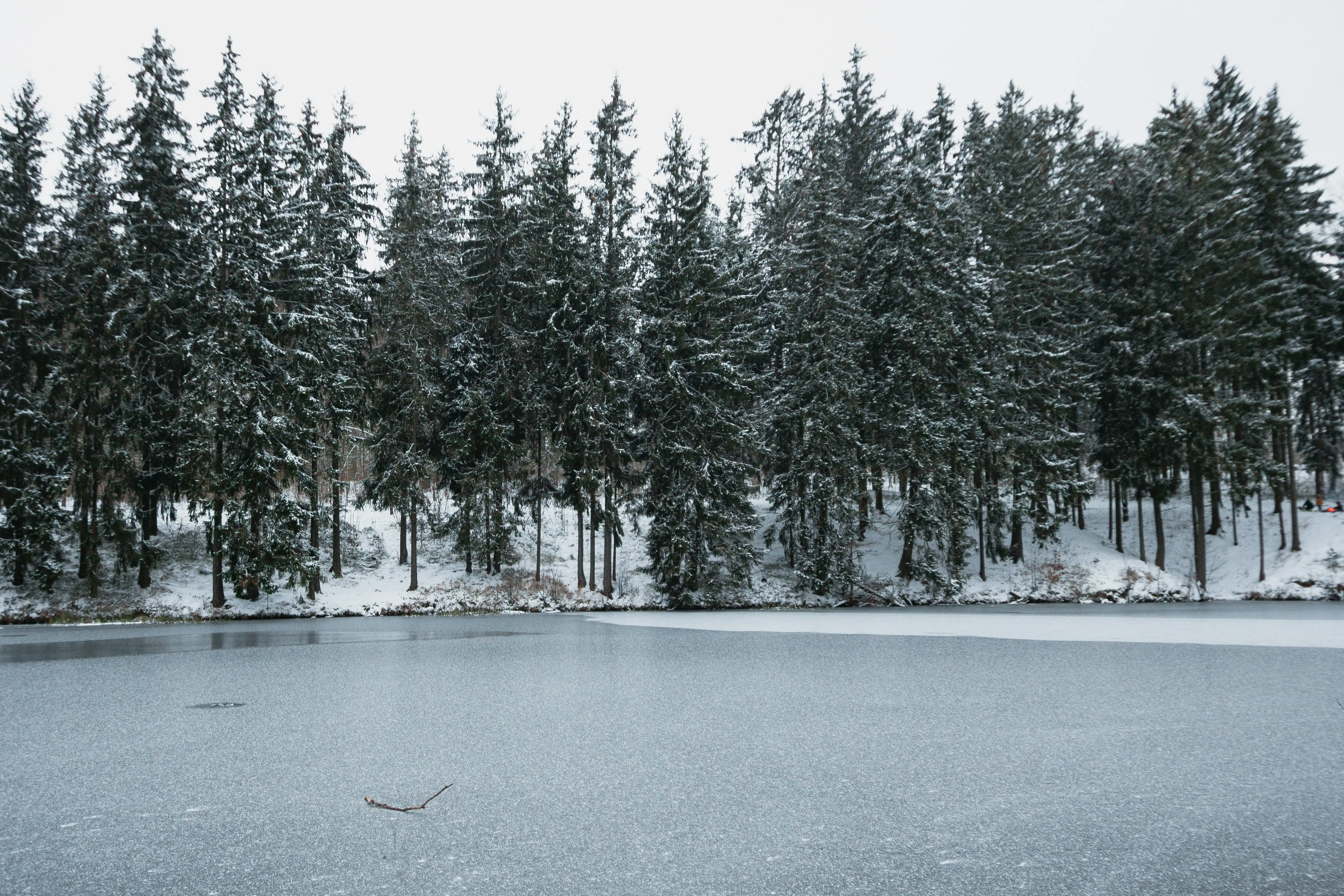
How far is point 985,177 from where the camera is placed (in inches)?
1059

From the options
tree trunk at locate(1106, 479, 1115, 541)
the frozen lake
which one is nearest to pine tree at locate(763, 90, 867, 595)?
tree trunk at locate(1106, 479, 1115, 541)

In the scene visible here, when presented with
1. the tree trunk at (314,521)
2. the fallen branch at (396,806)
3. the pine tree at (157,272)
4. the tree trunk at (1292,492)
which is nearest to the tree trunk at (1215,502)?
the tree trunk at (1292,492)

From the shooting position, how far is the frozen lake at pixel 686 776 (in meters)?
3.26

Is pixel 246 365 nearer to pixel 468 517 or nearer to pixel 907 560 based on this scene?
pixel 468 517

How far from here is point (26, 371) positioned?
2152 centimetres

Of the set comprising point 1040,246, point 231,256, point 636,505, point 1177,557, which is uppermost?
point 1040,246

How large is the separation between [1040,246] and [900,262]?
21.3 ft

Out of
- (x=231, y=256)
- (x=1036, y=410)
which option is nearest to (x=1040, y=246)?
(x=1036, y=410)

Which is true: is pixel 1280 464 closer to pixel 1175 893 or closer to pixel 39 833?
pixel 1175 893

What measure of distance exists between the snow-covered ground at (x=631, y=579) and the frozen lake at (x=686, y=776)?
14216 mm

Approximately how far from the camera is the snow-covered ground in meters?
22.2

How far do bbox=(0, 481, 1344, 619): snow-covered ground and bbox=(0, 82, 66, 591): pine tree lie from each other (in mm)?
1894

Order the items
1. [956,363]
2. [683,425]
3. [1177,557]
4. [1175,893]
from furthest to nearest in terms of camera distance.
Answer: [1177,557] < [956,363] < [683,425] < [1175,893]

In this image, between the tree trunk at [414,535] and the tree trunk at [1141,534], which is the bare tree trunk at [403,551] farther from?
the tree trunk at [1141,534]
